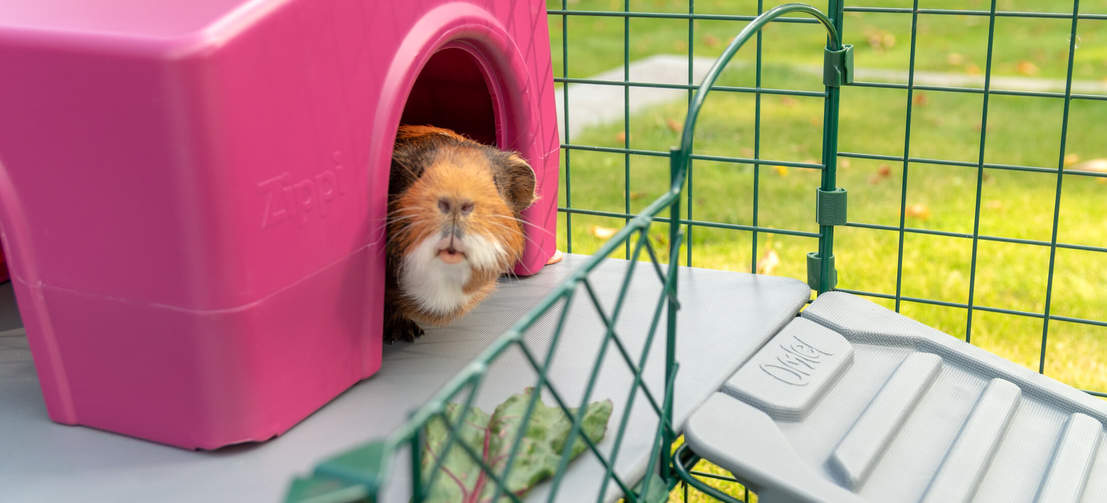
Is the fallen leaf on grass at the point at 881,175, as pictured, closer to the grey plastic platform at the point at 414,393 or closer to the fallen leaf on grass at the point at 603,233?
the fallen leaf on grass at the point at 603,233

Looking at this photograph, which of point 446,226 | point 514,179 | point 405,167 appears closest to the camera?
point 446,226

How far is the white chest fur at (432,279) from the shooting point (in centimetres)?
169

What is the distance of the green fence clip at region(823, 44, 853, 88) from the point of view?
6.63 ft

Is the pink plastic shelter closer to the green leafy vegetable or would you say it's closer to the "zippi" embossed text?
the "zippi" embossed text

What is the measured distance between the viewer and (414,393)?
173 cm

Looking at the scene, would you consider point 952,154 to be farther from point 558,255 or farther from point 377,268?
point 377,268

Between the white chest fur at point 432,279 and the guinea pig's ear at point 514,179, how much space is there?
0.19m

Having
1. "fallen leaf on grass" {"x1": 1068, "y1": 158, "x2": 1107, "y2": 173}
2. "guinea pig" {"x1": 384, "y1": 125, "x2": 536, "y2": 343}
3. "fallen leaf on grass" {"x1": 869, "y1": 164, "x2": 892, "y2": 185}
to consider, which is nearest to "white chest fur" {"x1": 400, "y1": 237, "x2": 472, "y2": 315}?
"guinea pig" {"x1": 384, "y1": 125, "x2": 536, "y2": 343}

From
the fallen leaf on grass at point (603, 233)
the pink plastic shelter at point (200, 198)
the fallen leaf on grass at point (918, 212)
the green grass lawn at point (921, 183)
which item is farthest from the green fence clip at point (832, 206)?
the fallen leaf on grass at point (918, 212)

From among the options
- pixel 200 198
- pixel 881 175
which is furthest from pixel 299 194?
pixel 881 175

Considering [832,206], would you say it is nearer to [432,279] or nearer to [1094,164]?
[432,279]

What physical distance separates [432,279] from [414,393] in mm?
191

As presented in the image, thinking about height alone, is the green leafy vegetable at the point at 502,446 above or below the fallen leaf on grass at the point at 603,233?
above

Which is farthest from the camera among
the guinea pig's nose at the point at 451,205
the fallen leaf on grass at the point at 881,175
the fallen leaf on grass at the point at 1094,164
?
the fallen leaf on grass at the point at 881,175
